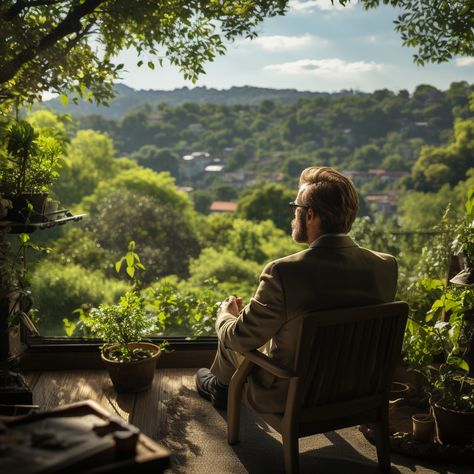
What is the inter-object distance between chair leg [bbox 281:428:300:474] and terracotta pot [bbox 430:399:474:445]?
2.70 ft

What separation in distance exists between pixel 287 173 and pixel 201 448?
53.5 feet

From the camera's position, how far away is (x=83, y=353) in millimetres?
3506

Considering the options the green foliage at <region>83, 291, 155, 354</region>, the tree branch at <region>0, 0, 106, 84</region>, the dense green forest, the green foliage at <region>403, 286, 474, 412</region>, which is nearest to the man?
the green foliage at <region>403, 286, 474, 412</region>

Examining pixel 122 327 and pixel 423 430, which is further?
pixel 122 327

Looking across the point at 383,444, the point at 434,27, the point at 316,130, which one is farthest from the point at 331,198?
the point at 316,130

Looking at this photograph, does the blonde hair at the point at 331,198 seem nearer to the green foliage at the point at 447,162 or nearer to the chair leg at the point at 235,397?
the chair leg at the point at 235,397

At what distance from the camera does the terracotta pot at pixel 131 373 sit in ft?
10.1

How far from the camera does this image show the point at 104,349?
3.21 metres

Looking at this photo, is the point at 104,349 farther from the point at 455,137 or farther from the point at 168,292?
the point at 455,137

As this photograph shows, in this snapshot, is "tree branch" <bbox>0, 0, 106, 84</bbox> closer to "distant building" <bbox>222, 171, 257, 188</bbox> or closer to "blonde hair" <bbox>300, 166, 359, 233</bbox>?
"blonde hair" <bbox>300, 166, 359, 233</bbox>

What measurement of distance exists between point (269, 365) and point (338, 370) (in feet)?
0.84

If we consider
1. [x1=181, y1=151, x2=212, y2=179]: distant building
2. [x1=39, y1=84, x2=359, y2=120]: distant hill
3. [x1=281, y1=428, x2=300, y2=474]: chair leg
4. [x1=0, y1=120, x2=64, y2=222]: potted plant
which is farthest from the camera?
[x1=181, y1=151, x2=212, y2=179]: distant building

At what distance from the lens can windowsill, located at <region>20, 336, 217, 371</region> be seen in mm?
3459

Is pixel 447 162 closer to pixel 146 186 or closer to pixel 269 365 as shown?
pixel 146 186
